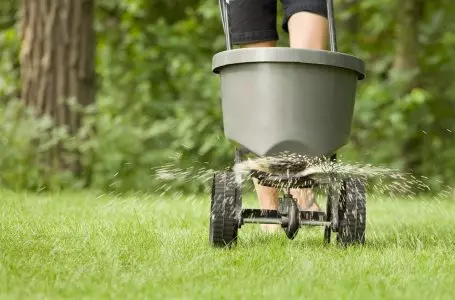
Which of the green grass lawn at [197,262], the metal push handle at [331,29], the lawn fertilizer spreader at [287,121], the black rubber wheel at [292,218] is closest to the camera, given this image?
the green grass lawn at [197,262]

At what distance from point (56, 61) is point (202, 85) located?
6.25ft

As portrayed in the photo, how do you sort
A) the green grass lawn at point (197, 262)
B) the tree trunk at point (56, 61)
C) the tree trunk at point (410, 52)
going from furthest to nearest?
the tree trunk at point (410, 52)
the tree trunk at point (56, 61)
the green grass lawn at point (197, 262)

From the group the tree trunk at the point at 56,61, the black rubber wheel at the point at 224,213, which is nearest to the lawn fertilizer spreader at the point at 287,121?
the black rubber wheel at the point at 224,213

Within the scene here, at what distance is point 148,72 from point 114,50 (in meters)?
0.55

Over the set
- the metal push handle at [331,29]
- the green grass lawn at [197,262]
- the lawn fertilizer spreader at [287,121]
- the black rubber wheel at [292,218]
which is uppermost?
the metal push handle at [331,29]

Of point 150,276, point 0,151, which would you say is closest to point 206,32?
point 0,151

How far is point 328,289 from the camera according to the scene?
204 centimetres

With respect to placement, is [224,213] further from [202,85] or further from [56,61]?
[202,85]

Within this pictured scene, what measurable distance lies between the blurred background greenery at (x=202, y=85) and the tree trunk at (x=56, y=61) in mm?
390

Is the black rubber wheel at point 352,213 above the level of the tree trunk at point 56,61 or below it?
below

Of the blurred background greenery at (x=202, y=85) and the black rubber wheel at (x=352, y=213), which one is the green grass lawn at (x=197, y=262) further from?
the blurred background greenery at (x=202, y=85)

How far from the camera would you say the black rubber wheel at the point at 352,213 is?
269 centimetres

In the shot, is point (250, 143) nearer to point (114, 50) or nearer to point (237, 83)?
point (237, 83)

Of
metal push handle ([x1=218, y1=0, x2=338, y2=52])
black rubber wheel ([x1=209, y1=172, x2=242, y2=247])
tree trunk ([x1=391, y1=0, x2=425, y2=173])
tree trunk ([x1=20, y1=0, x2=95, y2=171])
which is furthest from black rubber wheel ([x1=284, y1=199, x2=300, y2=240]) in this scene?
tree trunk ([x1=391, y1=0, x2=425, y2=173])
